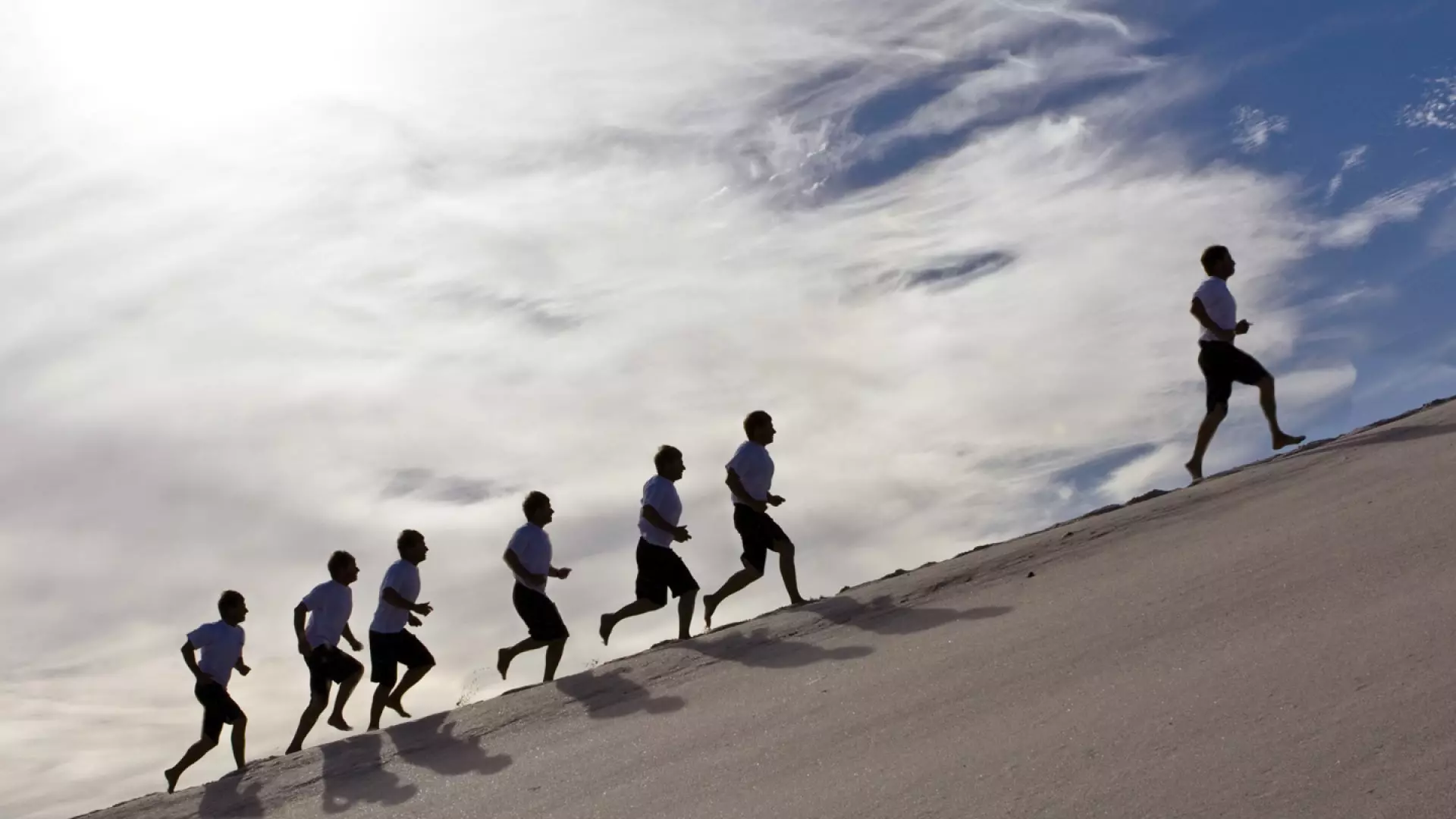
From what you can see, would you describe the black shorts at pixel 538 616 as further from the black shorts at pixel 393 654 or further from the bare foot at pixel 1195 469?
the bare foot at pixel 1195 469

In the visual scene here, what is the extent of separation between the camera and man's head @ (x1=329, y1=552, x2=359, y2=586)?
31.6ft

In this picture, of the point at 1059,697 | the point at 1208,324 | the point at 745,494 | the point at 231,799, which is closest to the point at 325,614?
the point at 231,799

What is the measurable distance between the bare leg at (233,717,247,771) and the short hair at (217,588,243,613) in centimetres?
78

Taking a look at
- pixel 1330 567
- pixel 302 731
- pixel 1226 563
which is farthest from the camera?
pixel 302 731

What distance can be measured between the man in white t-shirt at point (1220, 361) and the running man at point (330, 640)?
20.8 ft

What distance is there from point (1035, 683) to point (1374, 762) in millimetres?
1825

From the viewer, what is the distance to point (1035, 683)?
19.5 ft

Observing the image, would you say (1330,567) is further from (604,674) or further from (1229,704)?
(604,674)

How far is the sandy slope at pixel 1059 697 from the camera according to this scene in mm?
4559

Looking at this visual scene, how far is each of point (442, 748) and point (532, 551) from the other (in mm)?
2352

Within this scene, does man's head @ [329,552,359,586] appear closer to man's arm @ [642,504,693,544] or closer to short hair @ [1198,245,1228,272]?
man's arm @ [642,504,693,544]

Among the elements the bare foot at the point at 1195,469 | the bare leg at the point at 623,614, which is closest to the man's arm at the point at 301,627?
the bare leg at the point at 623,614

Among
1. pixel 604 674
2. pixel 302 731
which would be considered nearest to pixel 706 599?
pixel 604 674

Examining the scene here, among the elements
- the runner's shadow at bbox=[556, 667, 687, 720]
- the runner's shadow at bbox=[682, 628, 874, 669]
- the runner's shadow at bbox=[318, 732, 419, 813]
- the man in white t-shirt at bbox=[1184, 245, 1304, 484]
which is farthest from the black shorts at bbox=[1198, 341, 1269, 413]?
the runner's shadow at bbox=[318, 732, 419, 813]
